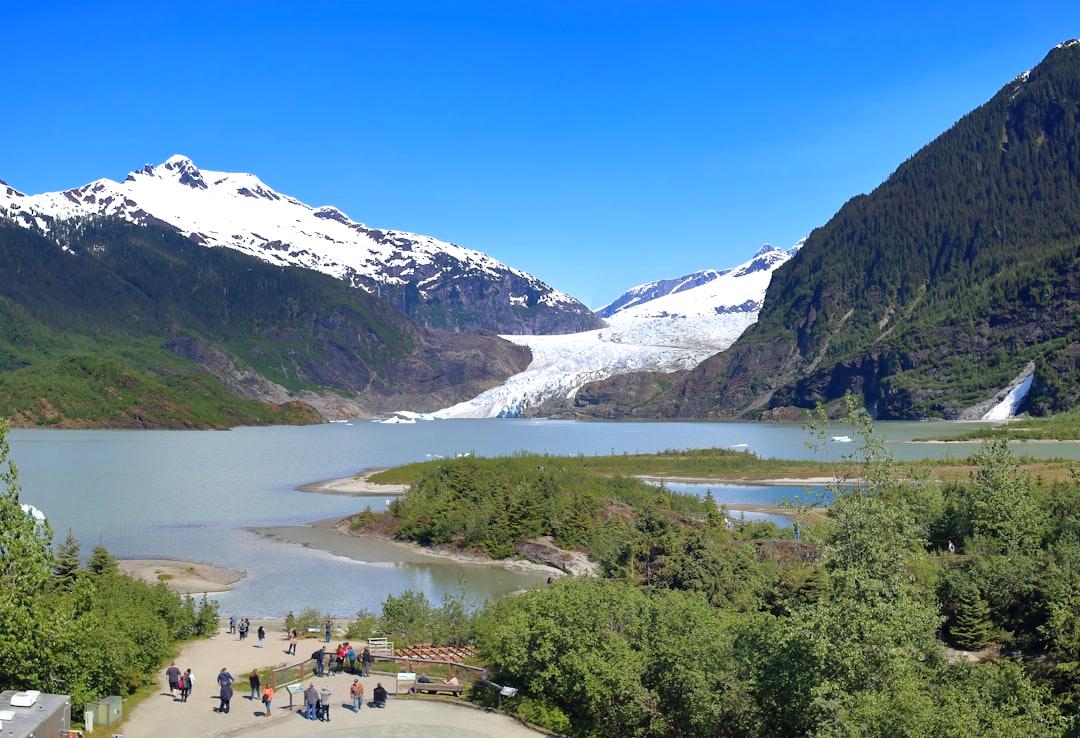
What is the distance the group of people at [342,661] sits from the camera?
31719 mm

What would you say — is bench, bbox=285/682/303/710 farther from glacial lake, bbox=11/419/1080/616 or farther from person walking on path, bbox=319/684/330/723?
glacial lake, bbox=11/419/1080/616

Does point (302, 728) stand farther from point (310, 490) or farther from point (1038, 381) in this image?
point (1038, 381)

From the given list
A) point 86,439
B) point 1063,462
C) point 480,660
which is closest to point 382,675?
point 480,660

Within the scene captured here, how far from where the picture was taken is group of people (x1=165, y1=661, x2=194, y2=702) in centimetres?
2867

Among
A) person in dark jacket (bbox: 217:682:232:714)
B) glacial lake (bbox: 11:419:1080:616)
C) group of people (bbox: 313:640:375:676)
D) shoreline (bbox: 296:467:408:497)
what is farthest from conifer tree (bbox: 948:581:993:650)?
shoreline (bbox: 296:467:408:497)

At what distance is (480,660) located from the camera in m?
32.5

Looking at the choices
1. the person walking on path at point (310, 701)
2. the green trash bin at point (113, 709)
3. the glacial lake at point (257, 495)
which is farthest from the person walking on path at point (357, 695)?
the glacial lake at point (257, 495)

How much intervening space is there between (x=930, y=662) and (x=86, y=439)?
544ft

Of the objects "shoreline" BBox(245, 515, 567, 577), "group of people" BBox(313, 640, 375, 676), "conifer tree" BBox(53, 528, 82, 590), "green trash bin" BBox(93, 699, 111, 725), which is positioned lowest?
"shoreline" BBox(245, 515, 567, 577)

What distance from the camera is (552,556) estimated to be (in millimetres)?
61656

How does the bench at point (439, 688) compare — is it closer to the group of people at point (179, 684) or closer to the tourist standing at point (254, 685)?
the tourist standing at point (254, 685)

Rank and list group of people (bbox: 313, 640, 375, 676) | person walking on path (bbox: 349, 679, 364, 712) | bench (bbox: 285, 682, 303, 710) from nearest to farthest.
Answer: person walking on path (bbox: 349, 679, 364, 712) < bench (bbox: 285, 682, 303, 710) < group of people (bbox: 313, 640, 375, 676)

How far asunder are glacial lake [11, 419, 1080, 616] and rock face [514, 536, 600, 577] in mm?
2980

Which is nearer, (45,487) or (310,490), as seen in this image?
(45,487)
